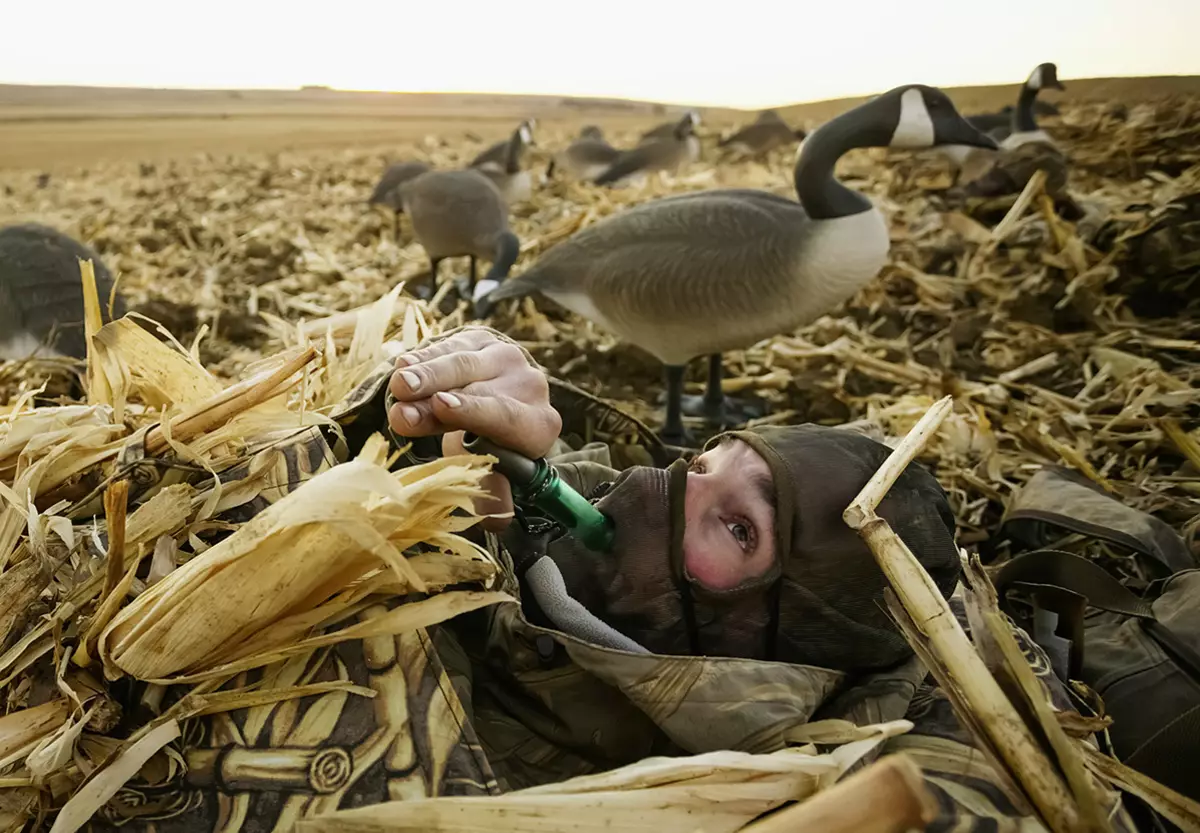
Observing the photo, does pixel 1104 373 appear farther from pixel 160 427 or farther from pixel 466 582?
pixel 160 427

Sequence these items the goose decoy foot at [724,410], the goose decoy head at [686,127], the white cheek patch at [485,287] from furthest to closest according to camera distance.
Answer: the goose decoy head at [686,127], the white cheek patch at [485,287], the goose decoy foot at [724,410]

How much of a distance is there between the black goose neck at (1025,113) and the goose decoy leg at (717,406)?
1.64 m

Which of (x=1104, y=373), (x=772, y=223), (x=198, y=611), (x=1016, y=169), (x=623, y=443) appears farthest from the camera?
(x=1016, y=169)

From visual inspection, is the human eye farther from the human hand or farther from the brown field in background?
the brown field in background

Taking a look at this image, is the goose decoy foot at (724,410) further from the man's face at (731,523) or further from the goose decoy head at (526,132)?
the goose decoy head at (526,132)

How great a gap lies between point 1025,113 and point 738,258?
6.99 ft

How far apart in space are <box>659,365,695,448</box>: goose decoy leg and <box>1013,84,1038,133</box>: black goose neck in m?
1.76

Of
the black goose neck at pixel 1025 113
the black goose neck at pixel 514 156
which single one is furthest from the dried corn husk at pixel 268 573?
the black goose neck at pixel 514 156

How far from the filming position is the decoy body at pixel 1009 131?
305 centimetres

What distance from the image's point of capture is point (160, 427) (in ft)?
2.68

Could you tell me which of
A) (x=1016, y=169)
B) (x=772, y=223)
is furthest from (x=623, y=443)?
(x=1016, y=169)

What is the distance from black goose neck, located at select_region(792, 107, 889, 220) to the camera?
2.20m

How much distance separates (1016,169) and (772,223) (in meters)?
1.70

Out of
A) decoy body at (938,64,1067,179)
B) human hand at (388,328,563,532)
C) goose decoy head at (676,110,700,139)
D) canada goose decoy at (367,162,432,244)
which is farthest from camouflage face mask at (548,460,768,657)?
goose decoy head at (676,110,700,139)
